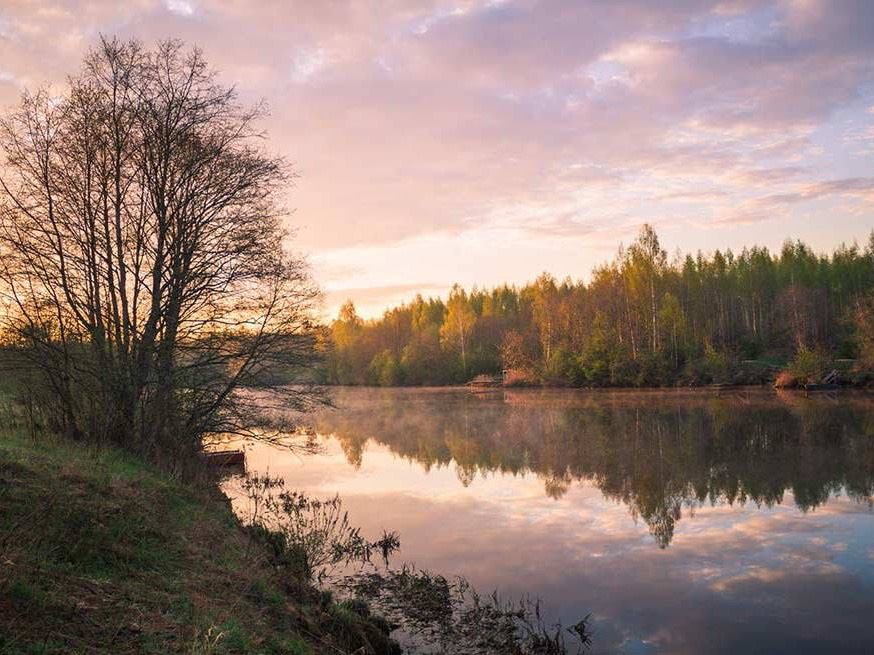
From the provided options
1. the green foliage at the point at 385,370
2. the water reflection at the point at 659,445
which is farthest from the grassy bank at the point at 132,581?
the green foliage at the point at 385,370

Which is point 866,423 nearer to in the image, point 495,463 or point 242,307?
point 495,463

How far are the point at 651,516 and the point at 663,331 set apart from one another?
57.6 m

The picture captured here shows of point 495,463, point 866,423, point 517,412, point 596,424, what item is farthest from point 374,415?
point 866,423

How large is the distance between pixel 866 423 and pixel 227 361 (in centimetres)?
2913

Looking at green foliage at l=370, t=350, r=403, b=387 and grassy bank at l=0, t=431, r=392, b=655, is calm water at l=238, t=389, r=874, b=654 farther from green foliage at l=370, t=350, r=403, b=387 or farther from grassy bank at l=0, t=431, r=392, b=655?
green foliage at l=370, t=350, r=403, b=387

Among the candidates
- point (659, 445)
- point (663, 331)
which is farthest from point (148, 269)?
point (663, 331)

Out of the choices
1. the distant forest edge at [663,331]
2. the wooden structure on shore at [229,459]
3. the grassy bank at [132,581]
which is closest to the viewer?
the grassy bank at [132,581]

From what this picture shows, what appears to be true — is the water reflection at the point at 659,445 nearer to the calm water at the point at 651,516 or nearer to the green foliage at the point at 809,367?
the calm water at the point at 651,516

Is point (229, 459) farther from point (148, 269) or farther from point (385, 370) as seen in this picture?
point (385, 370)

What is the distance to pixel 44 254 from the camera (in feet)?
50.8

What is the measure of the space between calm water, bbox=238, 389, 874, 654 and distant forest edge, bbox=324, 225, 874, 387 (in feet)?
95.0

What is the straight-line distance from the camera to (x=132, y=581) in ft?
24.1

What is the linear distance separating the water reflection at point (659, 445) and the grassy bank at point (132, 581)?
8270 millimetres

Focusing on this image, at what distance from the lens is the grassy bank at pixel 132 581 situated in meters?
5.82
